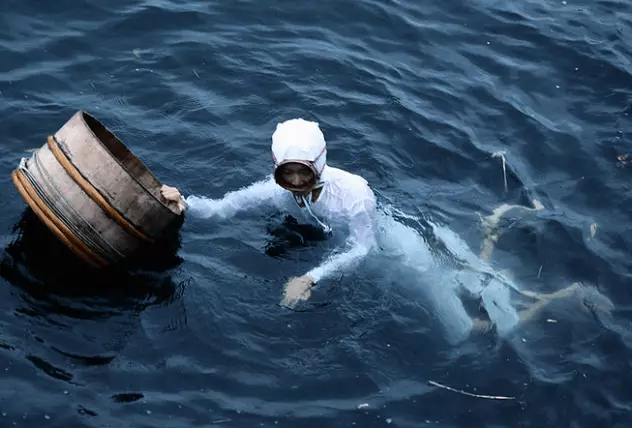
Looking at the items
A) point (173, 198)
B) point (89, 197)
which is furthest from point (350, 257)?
point (89, 197)

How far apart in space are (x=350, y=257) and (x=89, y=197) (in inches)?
87.9

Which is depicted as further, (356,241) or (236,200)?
(236,200)

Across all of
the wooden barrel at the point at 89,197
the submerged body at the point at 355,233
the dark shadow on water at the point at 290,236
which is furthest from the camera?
the dark shadow on water at the point at 290,236

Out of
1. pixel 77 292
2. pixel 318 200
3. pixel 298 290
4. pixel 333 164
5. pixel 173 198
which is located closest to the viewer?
pixel 173 198

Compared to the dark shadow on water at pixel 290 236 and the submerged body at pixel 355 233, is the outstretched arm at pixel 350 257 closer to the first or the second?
the submerged body at pixel 355 233

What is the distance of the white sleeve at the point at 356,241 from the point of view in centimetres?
729

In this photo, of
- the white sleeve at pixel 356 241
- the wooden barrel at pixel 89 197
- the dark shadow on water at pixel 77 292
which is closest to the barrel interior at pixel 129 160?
the dark shadow on water at pixel 77 292

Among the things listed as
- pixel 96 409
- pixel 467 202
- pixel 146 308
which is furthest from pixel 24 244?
pixel 467 202

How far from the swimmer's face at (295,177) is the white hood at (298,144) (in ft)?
0.35

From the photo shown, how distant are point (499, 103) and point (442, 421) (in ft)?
16.6

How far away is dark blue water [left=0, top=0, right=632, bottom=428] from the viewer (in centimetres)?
658

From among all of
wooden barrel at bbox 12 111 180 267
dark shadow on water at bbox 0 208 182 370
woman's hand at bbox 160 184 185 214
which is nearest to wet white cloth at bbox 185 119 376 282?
dark shadow on water at bbox 0 208 182 370

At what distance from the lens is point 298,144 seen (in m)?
6.96

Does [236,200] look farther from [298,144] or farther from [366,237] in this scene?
[366,237]
